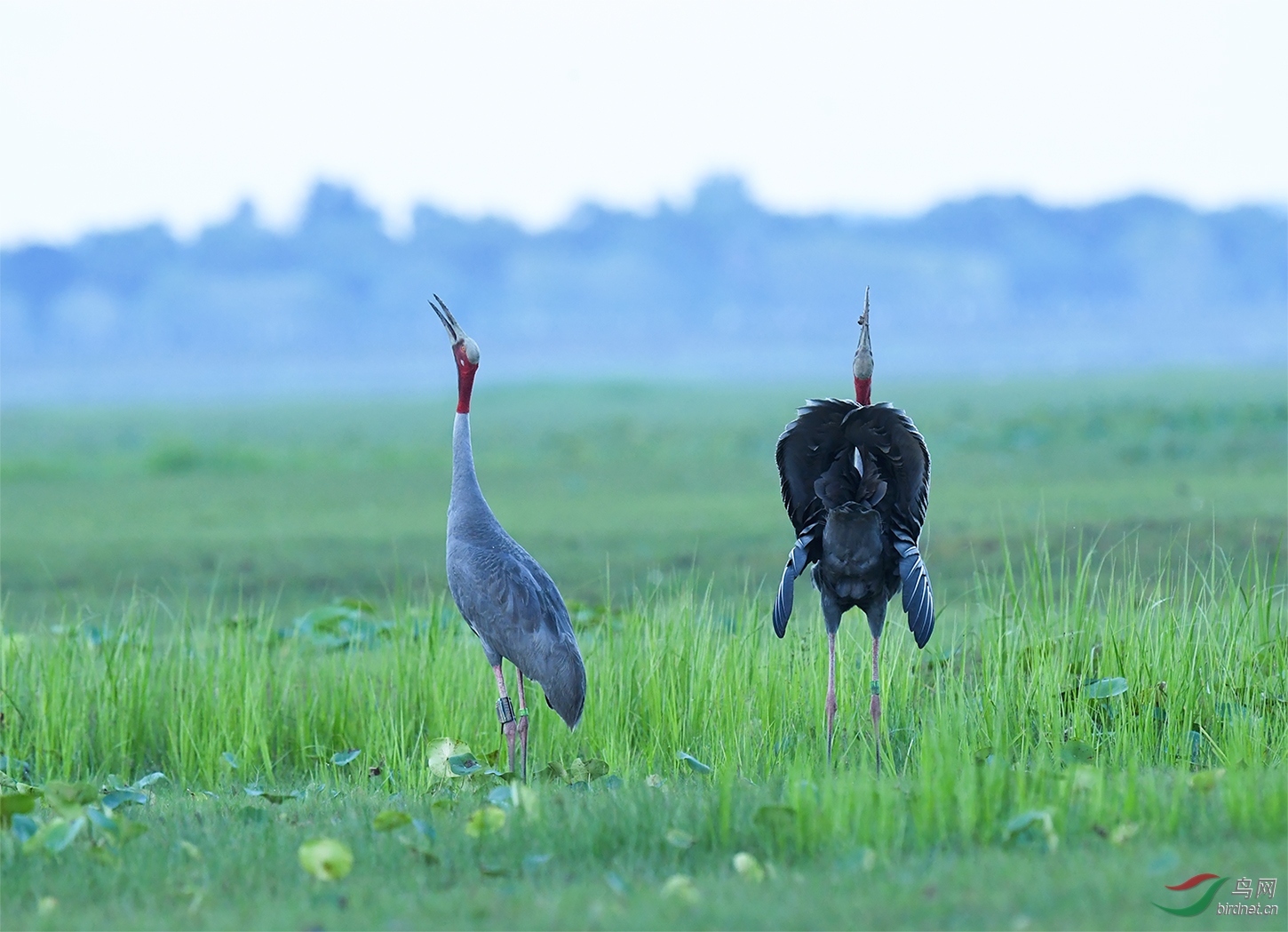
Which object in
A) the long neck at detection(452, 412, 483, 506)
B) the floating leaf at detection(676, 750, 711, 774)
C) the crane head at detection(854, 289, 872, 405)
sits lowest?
the floating leaf at detection(676, 750, 711, 774)

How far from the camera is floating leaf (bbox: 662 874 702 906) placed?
429cm

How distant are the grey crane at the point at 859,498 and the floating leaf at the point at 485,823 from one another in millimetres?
1621

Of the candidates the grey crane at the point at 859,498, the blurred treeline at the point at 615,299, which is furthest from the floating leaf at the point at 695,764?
the blurred treeline at the point at 615,299

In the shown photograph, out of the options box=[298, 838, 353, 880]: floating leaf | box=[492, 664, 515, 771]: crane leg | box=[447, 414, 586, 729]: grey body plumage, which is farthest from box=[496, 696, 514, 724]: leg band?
box=[298, 838, 353, 880]: floating leaf

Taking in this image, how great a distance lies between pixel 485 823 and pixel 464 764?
4.93 feet

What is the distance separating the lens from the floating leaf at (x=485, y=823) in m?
4.99

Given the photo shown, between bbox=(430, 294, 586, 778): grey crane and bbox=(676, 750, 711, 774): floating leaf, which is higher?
bbox=(430, 294, 586, 778): grey crane

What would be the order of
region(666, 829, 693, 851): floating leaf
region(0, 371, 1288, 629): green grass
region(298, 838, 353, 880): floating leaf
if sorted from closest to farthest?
region(298, 838, 353, 880): floating leaf → region(666, 829, 693, 851): floating leaf → region(0, 371, 1288, 629): green grass

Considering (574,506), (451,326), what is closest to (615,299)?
(574,506)

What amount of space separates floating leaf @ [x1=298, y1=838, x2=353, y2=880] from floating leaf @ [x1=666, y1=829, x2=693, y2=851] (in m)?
1.04

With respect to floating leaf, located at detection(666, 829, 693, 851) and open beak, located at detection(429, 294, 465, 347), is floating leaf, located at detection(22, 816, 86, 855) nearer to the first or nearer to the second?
floating leaf, located at detection(666, 829, 693, 851)

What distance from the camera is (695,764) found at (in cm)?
615

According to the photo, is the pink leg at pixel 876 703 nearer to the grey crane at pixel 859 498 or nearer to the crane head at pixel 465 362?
the grey crane at pixel 859 498

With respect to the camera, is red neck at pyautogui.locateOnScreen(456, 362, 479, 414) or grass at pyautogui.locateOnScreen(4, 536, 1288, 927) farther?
red neck at pyautogui.locateOnScreen(456, 362, 479, 414)
